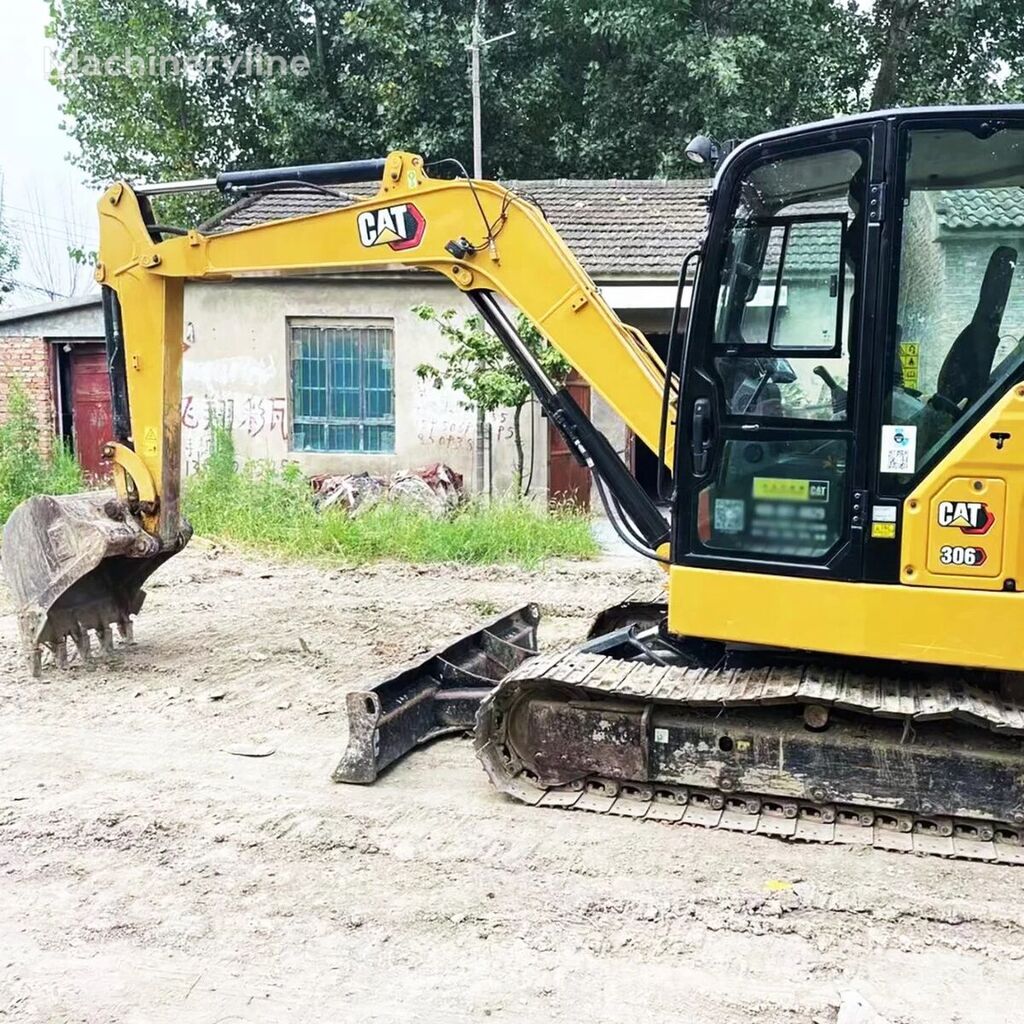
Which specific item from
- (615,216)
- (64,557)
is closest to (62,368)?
(615,216)

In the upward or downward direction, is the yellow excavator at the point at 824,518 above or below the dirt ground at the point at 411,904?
above

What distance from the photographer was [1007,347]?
13.5 feet

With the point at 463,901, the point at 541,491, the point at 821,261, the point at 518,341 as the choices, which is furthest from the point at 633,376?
the point at 541,491

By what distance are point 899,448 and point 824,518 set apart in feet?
1.25

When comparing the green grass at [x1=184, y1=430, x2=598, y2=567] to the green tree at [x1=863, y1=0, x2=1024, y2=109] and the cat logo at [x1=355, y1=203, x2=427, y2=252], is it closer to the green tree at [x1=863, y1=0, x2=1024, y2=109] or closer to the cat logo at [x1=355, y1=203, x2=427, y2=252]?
the cat logo at [x1=355, y1=203, x2=427, y2=252]

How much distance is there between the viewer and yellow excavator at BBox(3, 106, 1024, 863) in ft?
13.6

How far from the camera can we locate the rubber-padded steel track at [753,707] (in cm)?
424

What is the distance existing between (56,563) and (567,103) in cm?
1839

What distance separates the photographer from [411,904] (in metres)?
3.89

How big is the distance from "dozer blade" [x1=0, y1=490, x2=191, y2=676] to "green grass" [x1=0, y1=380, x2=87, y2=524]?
227 inches

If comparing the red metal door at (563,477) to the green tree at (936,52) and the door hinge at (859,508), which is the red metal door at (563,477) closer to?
the door hinge at (859,508)

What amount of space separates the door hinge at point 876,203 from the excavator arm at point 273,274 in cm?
107

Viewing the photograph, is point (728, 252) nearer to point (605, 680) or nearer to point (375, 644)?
point (605, 680)

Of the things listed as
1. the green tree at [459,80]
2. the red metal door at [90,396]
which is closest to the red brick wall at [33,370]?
the red metal door at [90,396]
